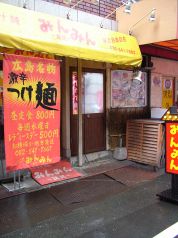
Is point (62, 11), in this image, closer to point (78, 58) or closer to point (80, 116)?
point (78, 58)

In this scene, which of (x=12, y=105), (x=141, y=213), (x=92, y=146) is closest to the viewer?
(x=141, y=213)

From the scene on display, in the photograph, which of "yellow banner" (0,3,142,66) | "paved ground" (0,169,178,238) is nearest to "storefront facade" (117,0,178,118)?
"yellow banner" (0,3,142,66)

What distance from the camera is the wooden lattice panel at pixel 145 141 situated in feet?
25.2

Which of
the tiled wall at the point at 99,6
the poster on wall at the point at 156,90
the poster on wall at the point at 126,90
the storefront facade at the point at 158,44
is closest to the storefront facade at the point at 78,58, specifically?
the poster on wall at the point at 126,90

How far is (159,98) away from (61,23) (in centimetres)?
568

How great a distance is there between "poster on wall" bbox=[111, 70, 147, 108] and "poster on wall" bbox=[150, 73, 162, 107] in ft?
1.15

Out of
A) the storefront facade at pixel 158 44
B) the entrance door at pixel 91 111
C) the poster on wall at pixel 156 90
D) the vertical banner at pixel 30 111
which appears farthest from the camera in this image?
the poster on wall at pixel 156 90

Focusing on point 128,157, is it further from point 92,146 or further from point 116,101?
point 116,101

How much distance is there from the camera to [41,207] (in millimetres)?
5234

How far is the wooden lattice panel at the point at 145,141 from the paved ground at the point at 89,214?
1.61 metres

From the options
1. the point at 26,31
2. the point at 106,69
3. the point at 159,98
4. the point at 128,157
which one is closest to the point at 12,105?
the point at 26,31

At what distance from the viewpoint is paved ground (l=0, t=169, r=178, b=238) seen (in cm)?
430

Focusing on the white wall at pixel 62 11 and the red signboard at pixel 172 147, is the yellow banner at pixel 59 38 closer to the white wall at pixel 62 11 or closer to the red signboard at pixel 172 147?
the white wall at pixel 62 11

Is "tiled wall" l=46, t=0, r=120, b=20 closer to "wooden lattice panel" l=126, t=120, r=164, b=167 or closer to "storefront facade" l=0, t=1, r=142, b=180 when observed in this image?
"storefront facade" l=0, t=1, r=142, b=180
